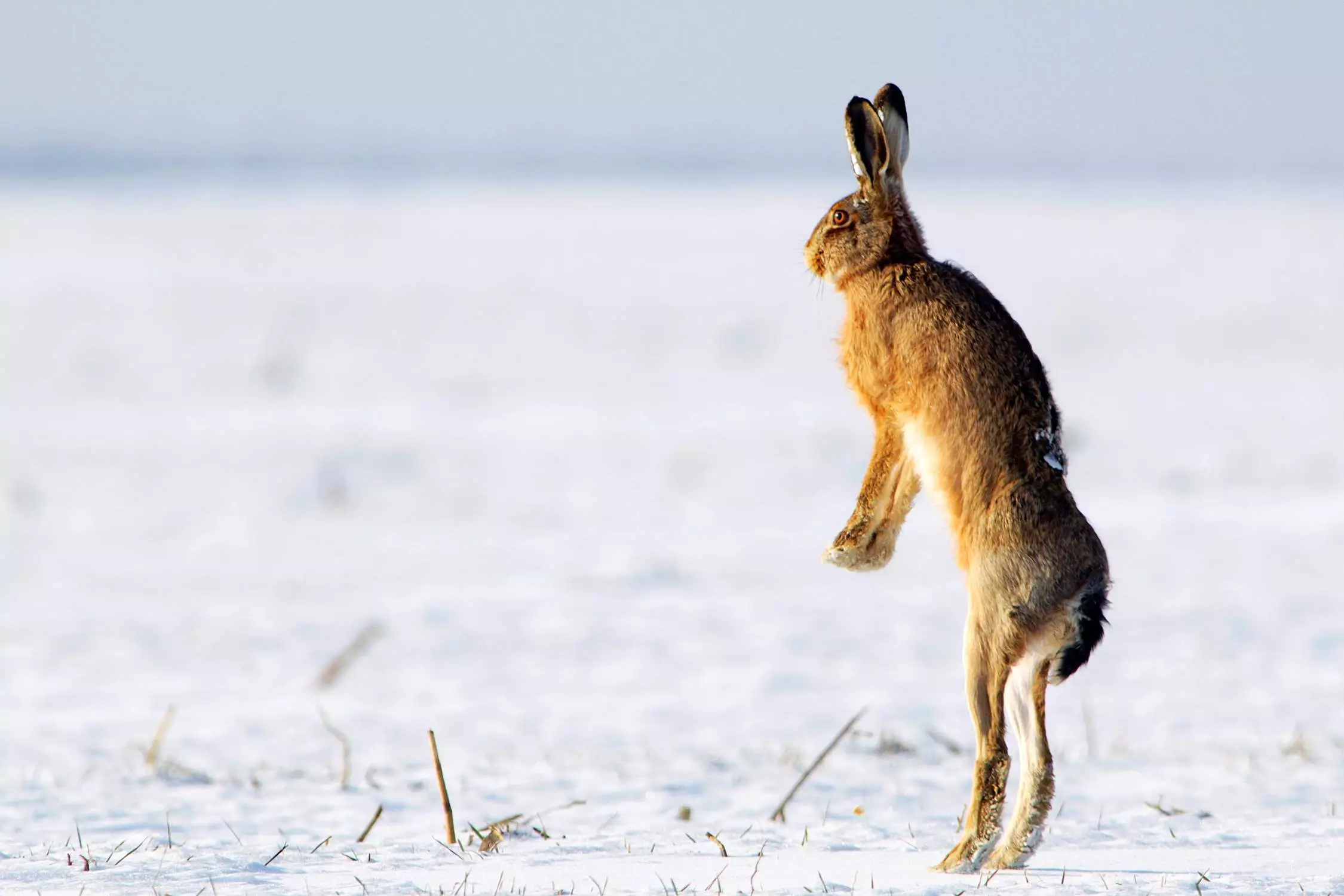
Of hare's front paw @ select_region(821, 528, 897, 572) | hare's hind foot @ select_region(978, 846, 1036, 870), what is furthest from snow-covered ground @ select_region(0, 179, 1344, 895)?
hare's front paw @ select_region(821, 528, 897, 572)

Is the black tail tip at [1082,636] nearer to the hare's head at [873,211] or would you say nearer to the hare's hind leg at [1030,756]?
the hare's hind leg at [1030,756]

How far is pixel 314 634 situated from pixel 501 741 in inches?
142

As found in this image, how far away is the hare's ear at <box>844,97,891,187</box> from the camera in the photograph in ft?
14.8

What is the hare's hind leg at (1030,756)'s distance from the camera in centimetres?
420

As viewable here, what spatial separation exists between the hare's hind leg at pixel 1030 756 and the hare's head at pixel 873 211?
1.30m

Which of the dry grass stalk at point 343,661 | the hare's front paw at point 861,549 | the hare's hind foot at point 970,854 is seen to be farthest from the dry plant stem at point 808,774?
the dry grass stalk at point 343,661

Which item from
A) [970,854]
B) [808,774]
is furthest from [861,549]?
[808,774]

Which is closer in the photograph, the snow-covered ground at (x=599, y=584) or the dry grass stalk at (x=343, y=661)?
the snow-covered ground at (x=599, y=584)

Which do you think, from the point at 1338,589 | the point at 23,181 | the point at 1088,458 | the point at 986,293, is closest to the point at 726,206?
the point at 23,181

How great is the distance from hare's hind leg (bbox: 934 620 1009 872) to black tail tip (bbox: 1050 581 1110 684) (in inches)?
5.7

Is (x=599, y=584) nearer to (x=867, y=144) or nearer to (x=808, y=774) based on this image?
(x=808, y=774)

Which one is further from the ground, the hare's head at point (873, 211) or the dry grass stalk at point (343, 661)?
the hare's head at point (873, 211)

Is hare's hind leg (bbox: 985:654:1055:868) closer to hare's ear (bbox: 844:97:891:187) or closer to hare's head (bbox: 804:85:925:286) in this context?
hare's head (bbox: 804:85:925:286)

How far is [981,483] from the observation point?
426cm
